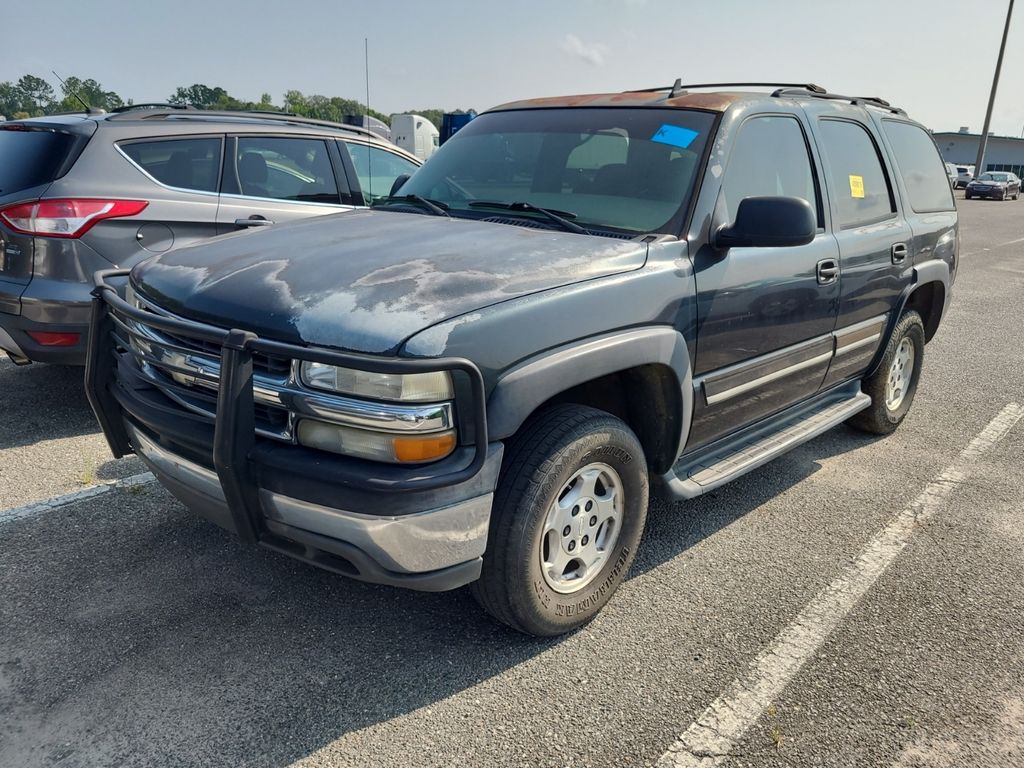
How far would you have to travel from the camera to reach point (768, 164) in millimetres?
3660

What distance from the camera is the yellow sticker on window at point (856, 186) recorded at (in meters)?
4.21

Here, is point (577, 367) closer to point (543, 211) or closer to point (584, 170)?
point (543, 211)

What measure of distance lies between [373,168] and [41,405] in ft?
9.43

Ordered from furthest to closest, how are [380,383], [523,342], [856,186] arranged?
[856,186], [523,342], [380,383]

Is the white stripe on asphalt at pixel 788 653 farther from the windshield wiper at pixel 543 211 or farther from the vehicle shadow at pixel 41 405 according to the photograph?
the vehicle shadow at pixel 41 405

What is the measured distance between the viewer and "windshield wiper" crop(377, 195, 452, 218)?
3641mm

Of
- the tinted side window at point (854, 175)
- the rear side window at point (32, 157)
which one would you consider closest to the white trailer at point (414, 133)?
the rear side window at point (32, 157)

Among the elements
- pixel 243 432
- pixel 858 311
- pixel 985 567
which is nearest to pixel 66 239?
pixel 243 432

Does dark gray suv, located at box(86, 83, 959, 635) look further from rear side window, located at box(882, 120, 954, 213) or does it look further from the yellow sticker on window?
rear side window, located at box(882, 120, 954, 213)

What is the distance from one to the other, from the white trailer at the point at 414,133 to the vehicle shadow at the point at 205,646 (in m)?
18.7

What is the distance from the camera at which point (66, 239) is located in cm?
453

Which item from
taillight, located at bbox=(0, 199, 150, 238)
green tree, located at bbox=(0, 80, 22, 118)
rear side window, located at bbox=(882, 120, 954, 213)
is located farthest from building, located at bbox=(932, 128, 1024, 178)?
taillight, located at bbox=(0, 199, 150, 238)

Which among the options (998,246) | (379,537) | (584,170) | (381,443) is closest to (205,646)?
(379,537)

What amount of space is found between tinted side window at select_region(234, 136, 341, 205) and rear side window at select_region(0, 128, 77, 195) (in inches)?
42.3
